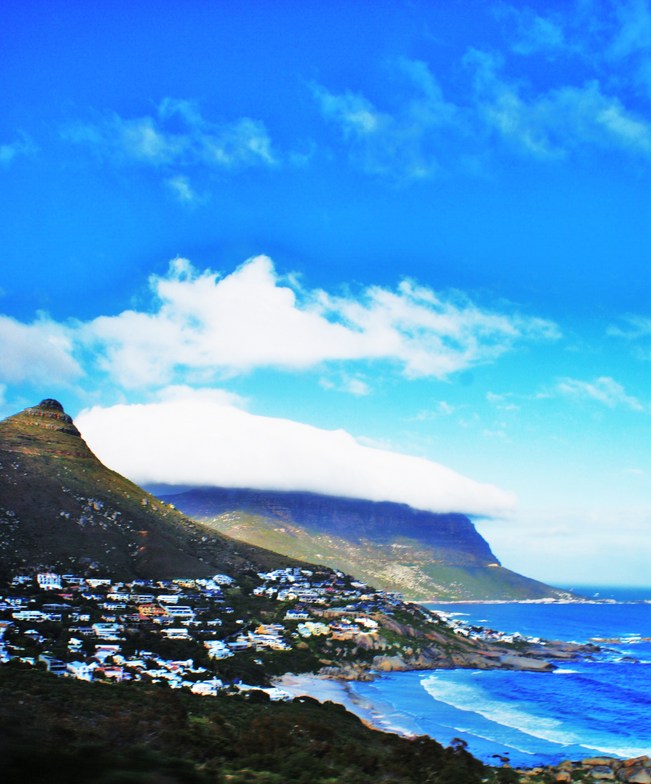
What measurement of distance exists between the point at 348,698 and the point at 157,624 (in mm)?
25215

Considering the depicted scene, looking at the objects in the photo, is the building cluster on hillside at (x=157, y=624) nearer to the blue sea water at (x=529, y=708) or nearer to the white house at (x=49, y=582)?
the white house at (x=49, y=582)

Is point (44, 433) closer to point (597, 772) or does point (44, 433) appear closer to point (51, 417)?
point (51, 417)

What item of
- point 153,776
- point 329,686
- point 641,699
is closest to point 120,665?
point 329,686

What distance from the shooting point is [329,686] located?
65875mm

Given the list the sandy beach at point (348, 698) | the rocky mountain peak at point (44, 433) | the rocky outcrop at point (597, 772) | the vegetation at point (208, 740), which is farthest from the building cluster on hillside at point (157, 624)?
the rocky mountain peak at point (44, 433)

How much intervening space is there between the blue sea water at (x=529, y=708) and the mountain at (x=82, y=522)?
4745 centimetres

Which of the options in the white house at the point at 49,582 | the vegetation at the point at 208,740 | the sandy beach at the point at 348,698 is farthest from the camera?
the white house at the point at 49,582

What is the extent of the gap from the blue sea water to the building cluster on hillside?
1409 cm

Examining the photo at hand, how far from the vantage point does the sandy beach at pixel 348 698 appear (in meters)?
48.3

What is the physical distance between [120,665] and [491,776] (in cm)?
3339

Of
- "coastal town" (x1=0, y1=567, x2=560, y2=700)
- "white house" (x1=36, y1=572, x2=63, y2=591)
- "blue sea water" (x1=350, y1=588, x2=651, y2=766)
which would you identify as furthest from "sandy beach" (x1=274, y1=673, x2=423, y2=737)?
"white house" (x1=36, y1=572, x2=63, y2=591)

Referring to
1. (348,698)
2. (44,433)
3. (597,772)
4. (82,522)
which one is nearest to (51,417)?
(44,433)

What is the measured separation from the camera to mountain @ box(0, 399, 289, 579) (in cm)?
9525

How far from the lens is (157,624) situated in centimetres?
7125
